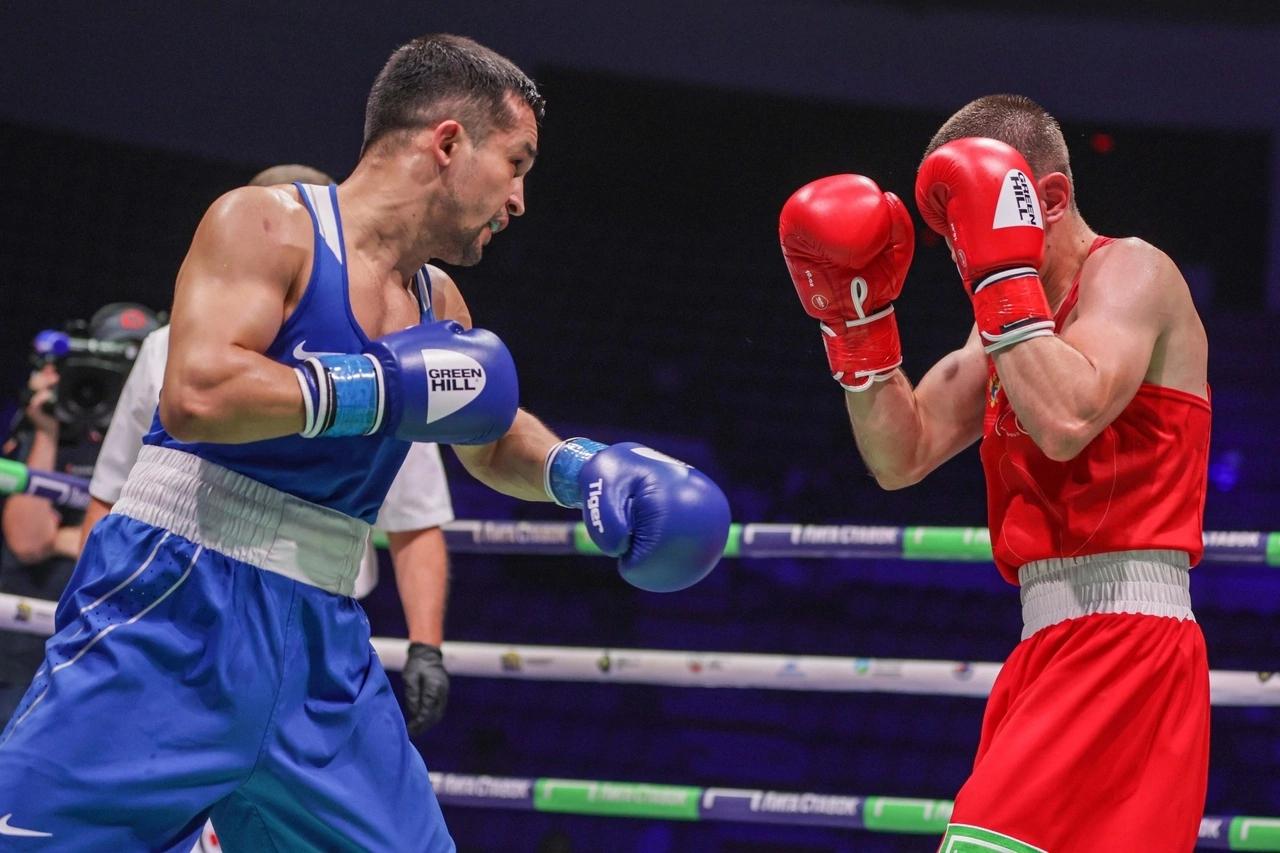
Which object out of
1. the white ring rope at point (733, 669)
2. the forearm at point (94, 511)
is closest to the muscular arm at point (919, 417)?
the white ring rope at point (733, 669)

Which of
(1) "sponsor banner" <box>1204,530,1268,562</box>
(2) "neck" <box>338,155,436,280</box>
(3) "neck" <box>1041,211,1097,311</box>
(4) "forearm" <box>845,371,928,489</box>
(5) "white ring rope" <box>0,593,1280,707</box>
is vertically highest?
(3) "neck" <box>1041,211,1097,311</box>

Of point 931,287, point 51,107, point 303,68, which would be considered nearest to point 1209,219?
point 931,287

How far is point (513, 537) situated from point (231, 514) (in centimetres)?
155

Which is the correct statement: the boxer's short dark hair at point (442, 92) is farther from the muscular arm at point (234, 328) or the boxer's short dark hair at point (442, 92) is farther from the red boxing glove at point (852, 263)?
the red boxing glove at point (852, 263)

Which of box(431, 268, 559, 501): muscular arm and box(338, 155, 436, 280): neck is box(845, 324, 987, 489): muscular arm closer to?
box(431, 268, 559, 501): muscular arm

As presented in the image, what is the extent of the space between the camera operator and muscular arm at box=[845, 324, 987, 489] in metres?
2.06

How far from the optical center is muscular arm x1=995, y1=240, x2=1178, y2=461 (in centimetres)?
202

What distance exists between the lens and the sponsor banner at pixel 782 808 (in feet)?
10.1

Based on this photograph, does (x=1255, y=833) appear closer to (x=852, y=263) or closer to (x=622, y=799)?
(x=622, y=799)

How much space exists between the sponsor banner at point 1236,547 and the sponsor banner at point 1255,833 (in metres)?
0.54

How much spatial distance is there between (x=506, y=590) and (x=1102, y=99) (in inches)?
243

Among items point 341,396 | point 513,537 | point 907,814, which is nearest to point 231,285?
point 341,396

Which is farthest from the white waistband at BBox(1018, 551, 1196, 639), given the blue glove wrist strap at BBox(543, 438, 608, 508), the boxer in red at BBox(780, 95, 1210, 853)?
the blue glove wrist strap at BBox(543, 438, 608, 508)

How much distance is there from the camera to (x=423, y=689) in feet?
9.89
